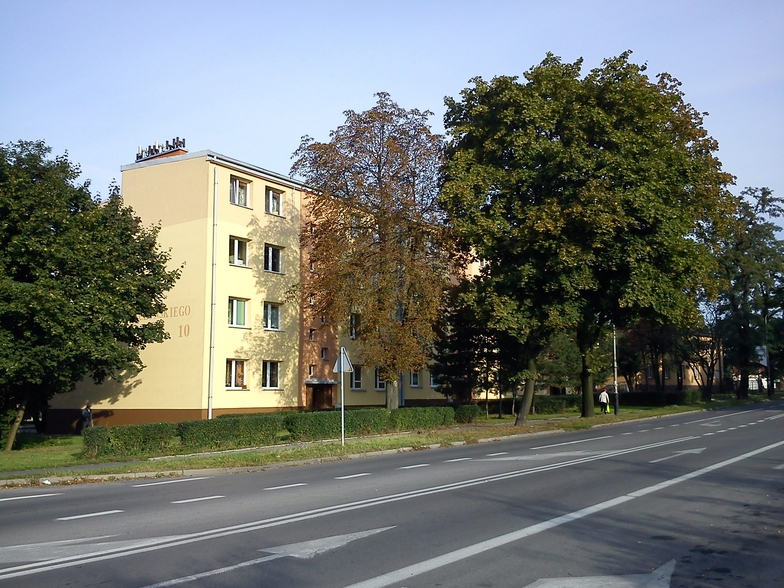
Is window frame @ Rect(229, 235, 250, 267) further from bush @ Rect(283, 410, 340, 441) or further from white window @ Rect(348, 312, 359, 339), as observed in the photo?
bush @ Rect(283, 410, 340, 441)

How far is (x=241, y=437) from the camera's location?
24141 mm

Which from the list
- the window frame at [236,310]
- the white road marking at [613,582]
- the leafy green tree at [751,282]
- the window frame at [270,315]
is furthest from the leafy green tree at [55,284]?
the leafy green tree at [751,282]

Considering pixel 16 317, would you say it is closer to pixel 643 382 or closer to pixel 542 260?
pixel 542 260

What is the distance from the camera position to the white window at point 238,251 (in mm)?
37562

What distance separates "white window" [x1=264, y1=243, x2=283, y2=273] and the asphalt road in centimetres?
2320

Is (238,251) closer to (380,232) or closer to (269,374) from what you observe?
(269,374)

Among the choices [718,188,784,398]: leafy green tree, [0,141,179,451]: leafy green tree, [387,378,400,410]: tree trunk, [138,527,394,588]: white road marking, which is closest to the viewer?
[138,527,394,588]: white road marking

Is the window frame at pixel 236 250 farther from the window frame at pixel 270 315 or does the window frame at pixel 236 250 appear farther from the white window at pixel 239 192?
the window frame at pixel 270 315

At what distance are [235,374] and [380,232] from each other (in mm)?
10679

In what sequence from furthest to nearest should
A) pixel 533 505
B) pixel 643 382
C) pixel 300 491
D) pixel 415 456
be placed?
1. pixel 643 382
2. pixel 415 456
3. pixel 300 491
4. pixel 533 505

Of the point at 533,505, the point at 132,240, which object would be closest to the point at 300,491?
the point at 533,505

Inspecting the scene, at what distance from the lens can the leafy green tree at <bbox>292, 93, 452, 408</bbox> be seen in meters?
31.5

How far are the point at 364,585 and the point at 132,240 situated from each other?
28413 mm

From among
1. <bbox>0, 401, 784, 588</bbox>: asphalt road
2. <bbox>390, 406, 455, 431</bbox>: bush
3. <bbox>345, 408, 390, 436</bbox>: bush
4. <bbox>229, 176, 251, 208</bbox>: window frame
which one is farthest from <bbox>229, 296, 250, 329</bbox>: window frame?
<bbox>0, 401, 784, 588</bbox>: asphalt road
